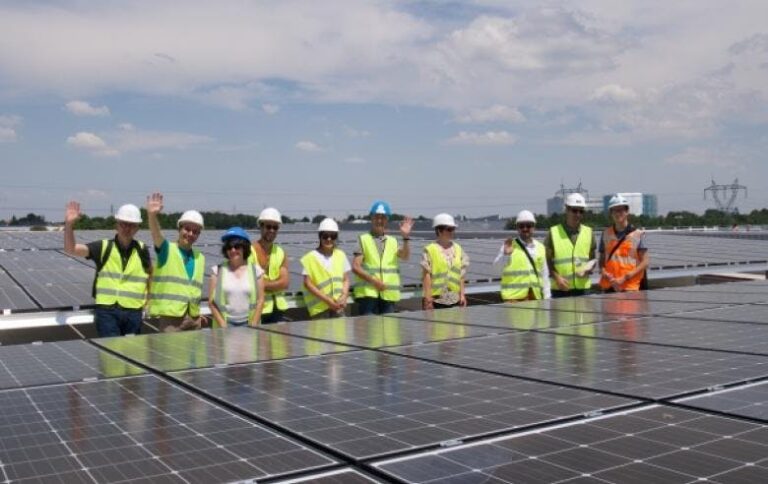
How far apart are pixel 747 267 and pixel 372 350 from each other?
47.0 ft

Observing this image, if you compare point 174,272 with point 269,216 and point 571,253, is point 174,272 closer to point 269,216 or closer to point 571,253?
point 269,216

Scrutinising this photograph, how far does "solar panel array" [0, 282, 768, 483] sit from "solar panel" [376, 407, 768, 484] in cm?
1

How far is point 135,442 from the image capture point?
344cm

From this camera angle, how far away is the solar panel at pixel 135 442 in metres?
3.05

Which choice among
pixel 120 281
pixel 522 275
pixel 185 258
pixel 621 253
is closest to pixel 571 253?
pixel 621 253

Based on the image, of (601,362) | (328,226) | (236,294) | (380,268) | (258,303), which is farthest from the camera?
(380,268)

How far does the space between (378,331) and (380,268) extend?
10.8 ft

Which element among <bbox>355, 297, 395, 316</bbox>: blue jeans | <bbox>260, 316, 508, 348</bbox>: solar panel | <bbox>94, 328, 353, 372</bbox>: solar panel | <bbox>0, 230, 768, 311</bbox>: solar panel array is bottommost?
<bbox>355, 297, 395, 316</bbox>: blue jeans

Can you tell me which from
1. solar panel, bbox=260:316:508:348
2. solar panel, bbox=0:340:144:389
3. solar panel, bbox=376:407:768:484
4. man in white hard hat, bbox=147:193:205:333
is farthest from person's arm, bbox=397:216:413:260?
solar panel, bbox=376:407:768:484

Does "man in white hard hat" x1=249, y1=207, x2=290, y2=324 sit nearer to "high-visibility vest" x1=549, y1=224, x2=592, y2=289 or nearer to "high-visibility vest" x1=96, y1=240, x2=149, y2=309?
"high-visibility vest" x1=96, y1=240, x2=149, y2=309

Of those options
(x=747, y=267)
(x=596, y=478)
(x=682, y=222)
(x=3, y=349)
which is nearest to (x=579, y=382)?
(x=596, y=478)

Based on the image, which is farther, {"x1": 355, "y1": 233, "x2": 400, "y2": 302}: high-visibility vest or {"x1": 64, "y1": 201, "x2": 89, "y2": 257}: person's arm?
{"x1": 355, "y1": 233, "x2": 400, "y2": 302}: high-visibility vest

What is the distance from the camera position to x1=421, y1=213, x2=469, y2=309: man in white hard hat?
1034cm

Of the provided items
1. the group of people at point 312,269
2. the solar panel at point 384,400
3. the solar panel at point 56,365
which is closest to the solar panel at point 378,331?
the solar panel at point 384,400
